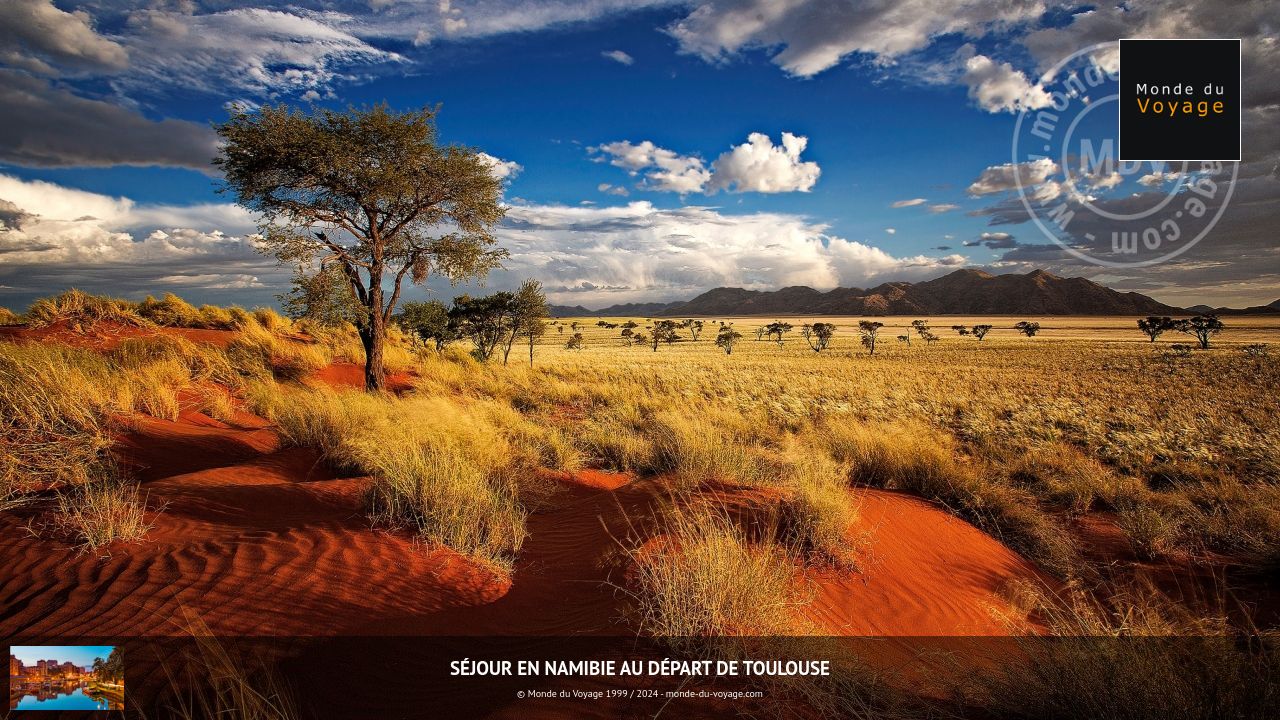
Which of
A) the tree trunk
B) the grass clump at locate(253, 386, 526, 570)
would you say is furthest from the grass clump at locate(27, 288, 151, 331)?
the grass clump at locate(253, 386, 526, 570)

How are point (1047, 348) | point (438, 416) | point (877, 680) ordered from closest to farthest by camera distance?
point (877, 680)
point (438, 416)
point (1047, 348)

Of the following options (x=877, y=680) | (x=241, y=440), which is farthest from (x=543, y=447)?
(x=877, y=680)

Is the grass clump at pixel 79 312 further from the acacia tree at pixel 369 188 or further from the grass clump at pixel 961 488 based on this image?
the grass clump at pixel 961 488

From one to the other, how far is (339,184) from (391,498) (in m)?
11.4

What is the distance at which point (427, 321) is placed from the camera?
3422cm

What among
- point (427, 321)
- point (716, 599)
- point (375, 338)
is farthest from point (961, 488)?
point (427, 321)

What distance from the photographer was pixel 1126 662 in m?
2.83

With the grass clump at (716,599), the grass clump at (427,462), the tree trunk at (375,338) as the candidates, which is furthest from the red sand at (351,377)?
the grass clump at (716,599)

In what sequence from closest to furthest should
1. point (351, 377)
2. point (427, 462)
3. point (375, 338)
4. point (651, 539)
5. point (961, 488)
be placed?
1. point (651, 539)
2. point (427, 462)
3. point (961, 488)
4. point (375, 338)
5. point (351, 377)

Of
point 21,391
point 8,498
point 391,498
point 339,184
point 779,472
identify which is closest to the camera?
point 8,498

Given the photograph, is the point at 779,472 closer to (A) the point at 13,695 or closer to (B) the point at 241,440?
(A) the point at 13,695

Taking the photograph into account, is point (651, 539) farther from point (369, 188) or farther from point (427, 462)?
point (369, 188)

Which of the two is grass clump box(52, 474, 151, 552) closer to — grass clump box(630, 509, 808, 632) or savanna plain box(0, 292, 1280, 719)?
savanna plain box(0, 292, 1280, 719)

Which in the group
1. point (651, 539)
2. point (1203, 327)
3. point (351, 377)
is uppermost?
point (1203, 327)
